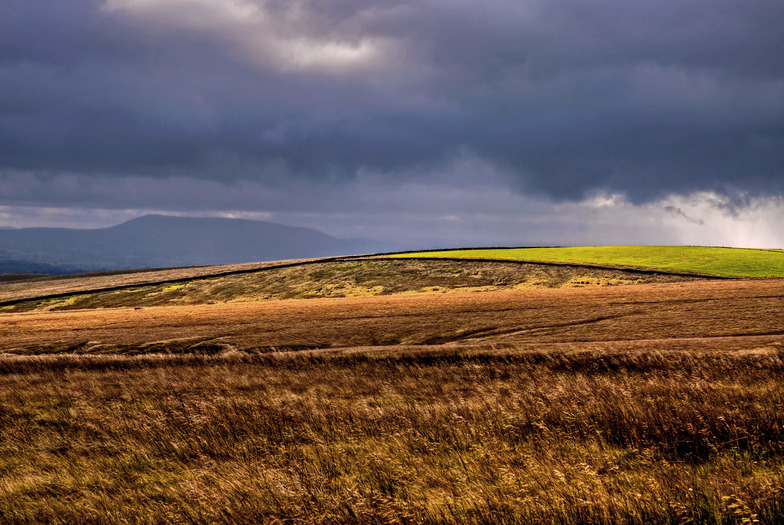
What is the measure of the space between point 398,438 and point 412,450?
0.61 m

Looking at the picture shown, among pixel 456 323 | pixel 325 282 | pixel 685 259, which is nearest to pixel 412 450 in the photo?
pixel 456 323

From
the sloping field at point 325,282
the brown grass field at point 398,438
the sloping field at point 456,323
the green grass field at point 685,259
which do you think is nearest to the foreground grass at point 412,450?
the brown grass field at point 398,438

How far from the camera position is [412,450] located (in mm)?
8930

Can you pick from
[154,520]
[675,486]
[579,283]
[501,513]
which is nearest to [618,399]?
[675,486]

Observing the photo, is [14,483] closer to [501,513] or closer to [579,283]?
[501,513]

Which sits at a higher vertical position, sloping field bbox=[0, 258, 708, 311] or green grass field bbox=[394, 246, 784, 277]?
green grass field bbox=[394, 246, 784, 277]

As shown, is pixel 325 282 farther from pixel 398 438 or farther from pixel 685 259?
pixel 398 438

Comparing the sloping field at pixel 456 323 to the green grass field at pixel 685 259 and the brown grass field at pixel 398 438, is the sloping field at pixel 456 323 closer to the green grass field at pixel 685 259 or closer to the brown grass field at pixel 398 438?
the brown grass field at pixel 398 438

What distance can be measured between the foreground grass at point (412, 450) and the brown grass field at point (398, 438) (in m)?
0.04

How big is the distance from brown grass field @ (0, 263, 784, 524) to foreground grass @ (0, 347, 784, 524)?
0.14ft

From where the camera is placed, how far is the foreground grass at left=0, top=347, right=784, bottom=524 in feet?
20.8

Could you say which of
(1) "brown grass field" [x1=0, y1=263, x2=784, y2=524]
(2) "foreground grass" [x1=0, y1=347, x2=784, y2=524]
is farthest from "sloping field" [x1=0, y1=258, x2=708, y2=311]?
(2) "foreground grass" [x1=0, y1=347, x2=784, y2=524]

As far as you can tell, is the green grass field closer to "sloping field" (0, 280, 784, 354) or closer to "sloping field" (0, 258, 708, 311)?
"sloping field" (0, 258, 708, 311)

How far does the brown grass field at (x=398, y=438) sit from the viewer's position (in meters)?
6.48
